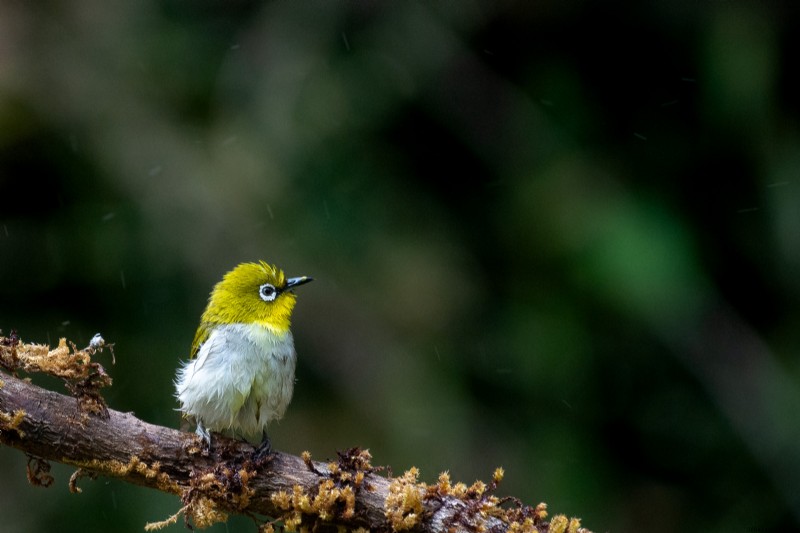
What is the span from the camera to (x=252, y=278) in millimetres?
3818

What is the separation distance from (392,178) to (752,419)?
264cm

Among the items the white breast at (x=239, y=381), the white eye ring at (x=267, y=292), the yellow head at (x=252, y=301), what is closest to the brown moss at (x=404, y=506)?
the white breast at (x=239, y=381)

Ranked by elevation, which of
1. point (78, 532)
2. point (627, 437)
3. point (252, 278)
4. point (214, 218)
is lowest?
point (78, 532)

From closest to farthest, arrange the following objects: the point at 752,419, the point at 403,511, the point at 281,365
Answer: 1. the point at 403,511
2. the point at 281,365
3. the point at 752,419

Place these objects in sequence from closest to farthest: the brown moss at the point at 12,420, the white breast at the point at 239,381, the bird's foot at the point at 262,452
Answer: the brown moss at the point at 12,420, the bird's foot at the point at 262,452, the white breast at the point at 239,381

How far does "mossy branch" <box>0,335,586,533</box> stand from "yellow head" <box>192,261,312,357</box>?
743mm

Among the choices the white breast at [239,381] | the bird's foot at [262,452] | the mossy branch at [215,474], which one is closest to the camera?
the mossy branch at [215,474]

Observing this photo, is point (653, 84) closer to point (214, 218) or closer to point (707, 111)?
point (707, 111)

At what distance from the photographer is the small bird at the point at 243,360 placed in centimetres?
355

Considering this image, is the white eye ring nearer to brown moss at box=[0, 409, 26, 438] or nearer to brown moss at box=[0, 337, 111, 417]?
brown moss at box=[0, 337, 111, 417]

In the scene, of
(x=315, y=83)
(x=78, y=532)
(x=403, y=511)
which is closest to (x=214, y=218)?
(x=315, y=83)

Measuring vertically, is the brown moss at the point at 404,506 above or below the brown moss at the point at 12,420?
above

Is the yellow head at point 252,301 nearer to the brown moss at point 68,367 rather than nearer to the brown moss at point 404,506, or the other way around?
the brown moss at point 68,367

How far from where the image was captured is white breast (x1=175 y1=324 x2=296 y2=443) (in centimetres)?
354
